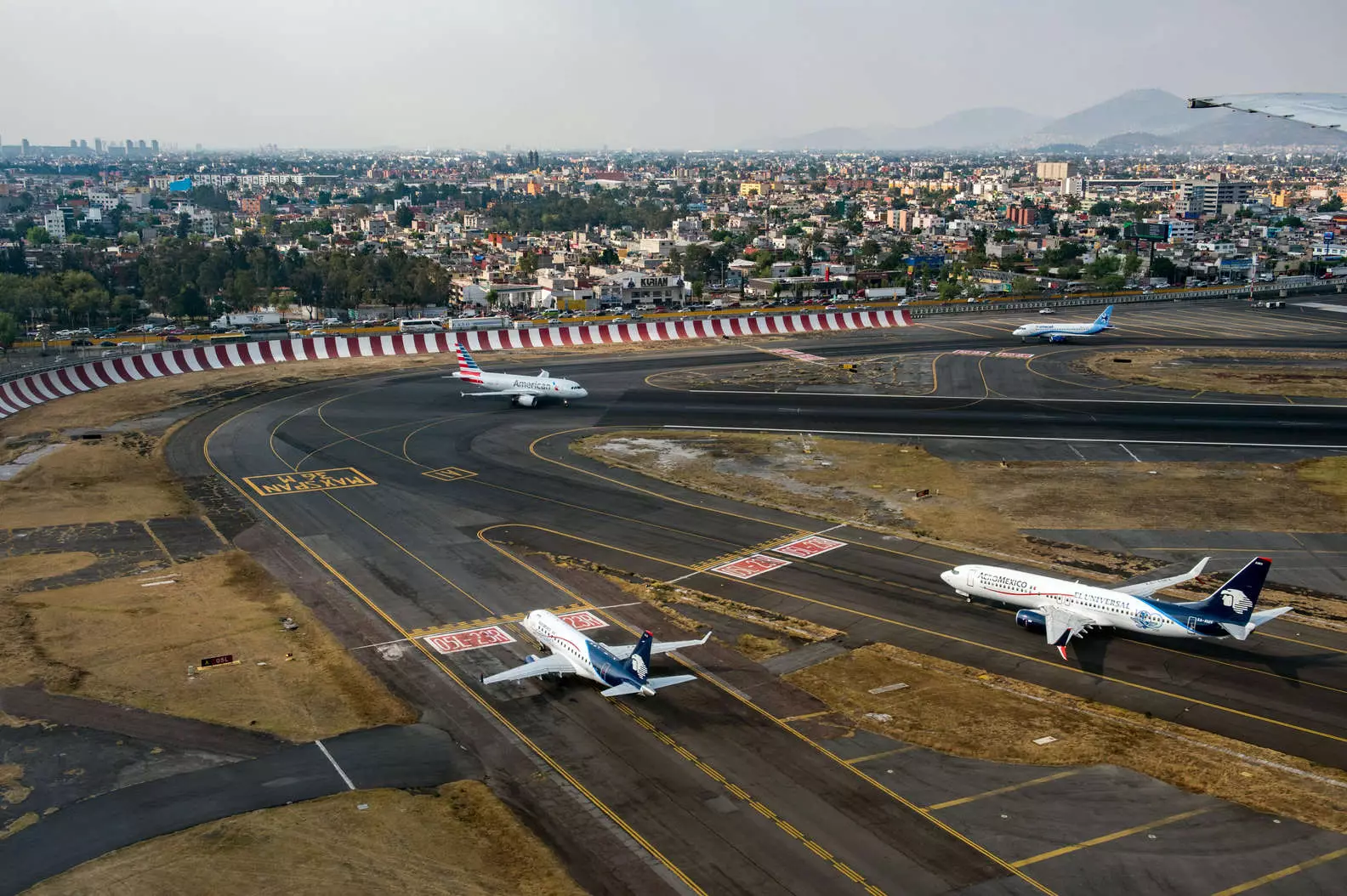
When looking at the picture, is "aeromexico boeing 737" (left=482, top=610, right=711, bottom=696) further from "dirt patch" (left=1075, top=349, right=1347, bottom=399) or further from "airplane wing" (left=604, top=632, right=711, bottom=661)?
"dirt patch" (left=1075, top=349, right=1347, bottom=399)

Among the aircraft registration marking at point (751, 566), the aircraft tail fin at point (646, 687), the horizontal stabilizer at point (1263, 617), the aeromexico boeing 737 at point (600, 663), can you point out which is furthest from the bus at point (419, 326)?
the horizontal stabilizer at point (1263, 617)

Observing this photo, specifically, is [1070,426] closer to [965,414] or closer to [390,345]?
[965,414]

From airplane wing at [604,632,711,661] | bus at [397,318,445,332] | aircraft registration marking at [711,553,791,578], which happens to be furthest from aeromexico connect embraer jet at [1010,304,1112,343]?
airplane wing at [604,632,711,661]

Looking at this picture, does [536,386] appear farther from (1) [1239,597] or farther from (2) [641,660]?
(1) [1239,597]

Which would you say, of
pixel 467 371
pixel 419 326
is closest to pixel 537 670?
pixel 467 371

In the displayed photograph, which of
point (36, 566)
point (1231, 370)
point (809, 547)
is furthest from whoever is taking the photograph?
point (1231, 370)

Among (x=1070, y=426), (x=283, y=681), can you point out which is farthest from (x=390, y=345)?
(x=283, y=681)

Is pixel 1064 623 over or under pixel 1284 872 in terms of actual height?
over

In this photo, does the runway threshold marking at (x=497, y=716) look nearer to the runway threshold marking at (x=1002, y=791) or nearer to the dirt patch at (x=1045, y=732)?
the runway threshold marking at (x=1002, y=791)
